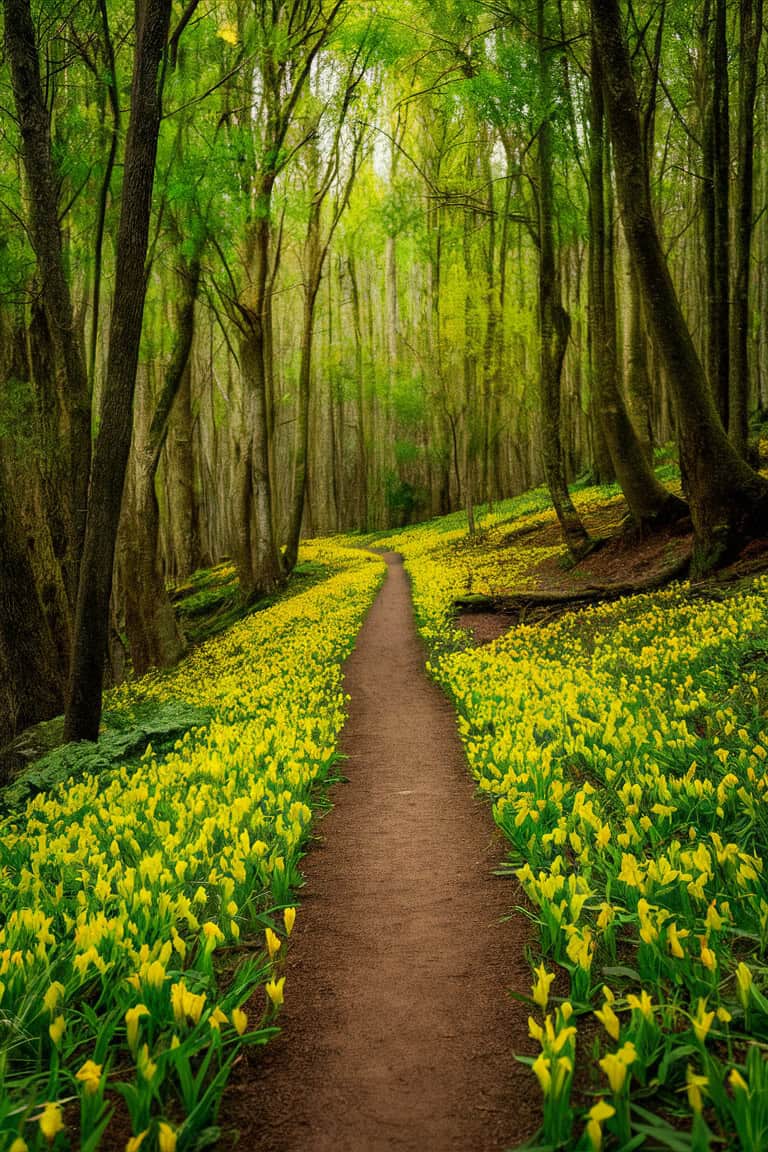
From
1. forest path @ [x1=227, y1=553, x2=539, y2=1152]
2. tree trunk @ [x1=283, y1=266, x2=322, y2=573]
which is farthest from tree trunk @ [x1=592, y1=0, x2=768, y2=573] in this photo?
tree trunk @ [x1=283, y1=266, x2=322, y2=573]

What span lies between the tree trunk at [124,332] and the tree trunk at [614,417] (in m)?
8.66

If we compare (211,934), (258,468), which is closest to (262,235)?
(258,468)

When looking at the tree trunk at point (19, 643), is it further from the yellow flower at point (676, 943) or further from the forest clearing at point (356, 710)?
the yellow flower at point (676, 943)

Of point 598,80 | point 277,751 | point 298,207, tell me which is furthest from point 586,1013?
point 298,207

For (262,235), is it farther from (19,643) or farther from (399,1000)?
(399,1000)

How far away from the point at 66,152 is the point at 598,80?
8.92m

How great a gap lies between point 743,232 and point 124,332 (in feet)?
31.0

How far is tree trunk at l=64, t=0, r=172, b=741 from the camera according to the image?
6004mm

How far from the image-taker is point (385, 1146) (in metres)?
1.97

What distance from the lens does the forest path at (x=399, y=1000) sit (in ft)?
6.82

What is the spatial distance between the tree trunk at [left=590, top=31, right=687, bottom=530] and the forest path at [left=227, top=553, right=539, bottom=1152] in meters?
8.69

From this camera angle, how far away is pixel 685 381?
9.05 metres

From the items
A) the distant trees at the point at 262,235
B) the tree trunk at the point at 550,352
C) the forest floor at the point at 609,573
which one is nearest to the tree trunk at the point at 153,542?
the distant trees at the point at 262,235

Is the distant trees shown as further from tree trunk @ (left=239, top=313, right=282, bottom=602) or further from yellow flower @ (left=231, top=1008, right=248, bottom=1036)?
yellow flower @ (left=231, top=1008, right=248, bottom=1036)
